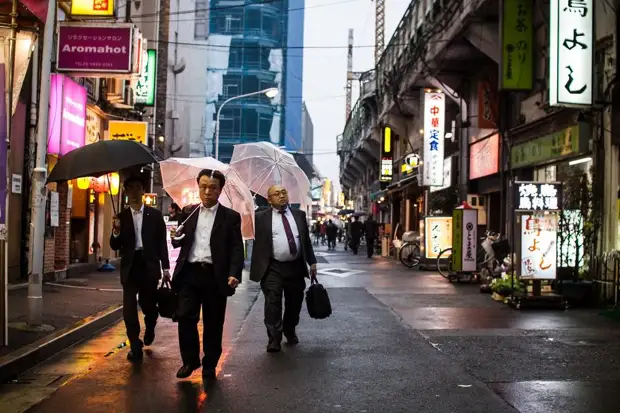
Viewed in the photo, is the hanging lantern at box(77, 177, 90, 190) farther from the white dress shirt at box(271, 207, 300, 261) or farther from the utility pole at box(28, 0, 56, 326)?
the white dress shirt at box(271, 207, 300, 261)

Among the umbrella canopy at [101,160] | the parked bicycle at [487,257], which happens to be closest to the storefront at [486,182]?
the parked bicycle at [487,257]

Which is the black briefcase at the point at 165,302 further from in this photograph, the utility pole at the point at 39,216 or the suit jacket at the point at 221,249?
the utility pole at the point at 39,216

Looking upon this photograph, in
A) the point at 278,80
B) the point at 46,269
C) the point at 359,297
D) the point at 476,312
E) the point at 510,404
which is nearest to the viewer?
the point at 510,404

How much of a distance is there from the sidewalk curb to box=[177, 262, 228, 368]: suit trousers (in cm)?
173

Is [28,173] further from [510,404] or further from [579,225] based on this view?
[510,404]

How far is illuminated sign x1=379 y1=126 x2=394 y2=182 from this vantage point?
40375 mm

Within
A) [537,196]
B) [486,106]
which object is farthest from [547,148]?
[486,106]

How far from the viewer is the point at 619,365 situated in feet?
25.7

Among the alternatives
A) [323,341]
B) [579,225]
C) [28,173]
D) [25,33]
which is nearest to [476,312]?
[579,225]

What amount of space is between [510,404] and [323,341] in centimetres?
363

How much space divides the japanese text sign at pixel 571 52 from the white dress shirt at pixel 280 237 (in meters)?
6.81

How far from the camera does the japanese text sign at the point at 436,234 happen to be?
2331 cm

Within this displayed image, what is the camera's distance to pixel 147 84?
2598cm

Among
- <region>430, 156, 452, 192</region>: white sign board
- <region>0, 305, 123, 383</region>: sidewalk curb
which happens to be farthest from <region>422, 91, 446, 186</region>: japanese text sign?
<region>0, 305, 123, 383</region>: sidewalk curb
